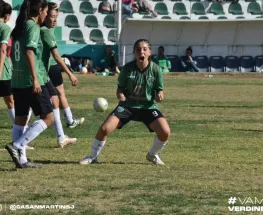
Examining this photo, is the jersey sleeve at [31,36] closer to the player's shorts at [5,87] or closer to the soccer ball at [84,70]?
the player's shorts at [5,87]

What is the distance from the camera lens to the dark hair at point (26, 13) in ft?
31.5

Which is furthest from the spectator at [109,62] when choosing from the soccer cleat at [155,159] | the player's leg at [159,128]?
the player's leg at [159,128]

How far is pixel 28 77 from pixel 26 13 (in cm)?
72

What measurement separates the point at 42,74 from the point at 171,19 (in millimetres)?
29474

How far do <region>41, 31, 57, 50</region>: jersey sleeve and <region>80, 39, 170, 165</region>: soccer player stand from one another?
1.46 meters

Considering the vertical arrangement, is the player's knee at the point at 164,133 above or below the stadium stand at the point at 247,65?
above

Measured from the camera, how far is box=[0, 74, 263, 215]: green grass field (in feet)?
24.9

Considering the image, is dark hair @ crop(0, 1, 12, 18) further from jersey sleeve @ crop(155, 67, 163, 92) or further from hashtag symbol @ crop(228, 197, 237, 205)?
hashtag symbol @ crop(228, 197, 237, 205)

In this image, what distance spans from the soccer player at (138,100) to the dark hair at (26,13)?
1213mm

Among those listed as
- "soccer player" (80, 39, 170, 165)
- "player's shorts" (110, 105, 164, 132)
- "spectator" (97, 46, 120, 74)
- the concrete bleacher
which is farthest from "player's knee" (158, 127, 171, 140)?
the concrete bleacher

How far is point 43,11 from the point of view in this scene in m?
9.73

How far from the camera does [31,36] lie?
9.55 metres

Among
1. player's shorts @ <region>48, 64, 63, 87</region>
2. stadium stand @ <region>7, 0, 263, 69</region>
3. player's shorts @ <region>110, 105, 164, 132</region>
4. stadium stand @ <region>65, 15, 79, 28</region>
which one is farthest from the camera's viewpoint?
stadium stand @ <region>65, 15, 79, 28</region>

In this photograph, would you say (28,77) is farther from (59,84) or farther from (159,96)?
(59,84)
